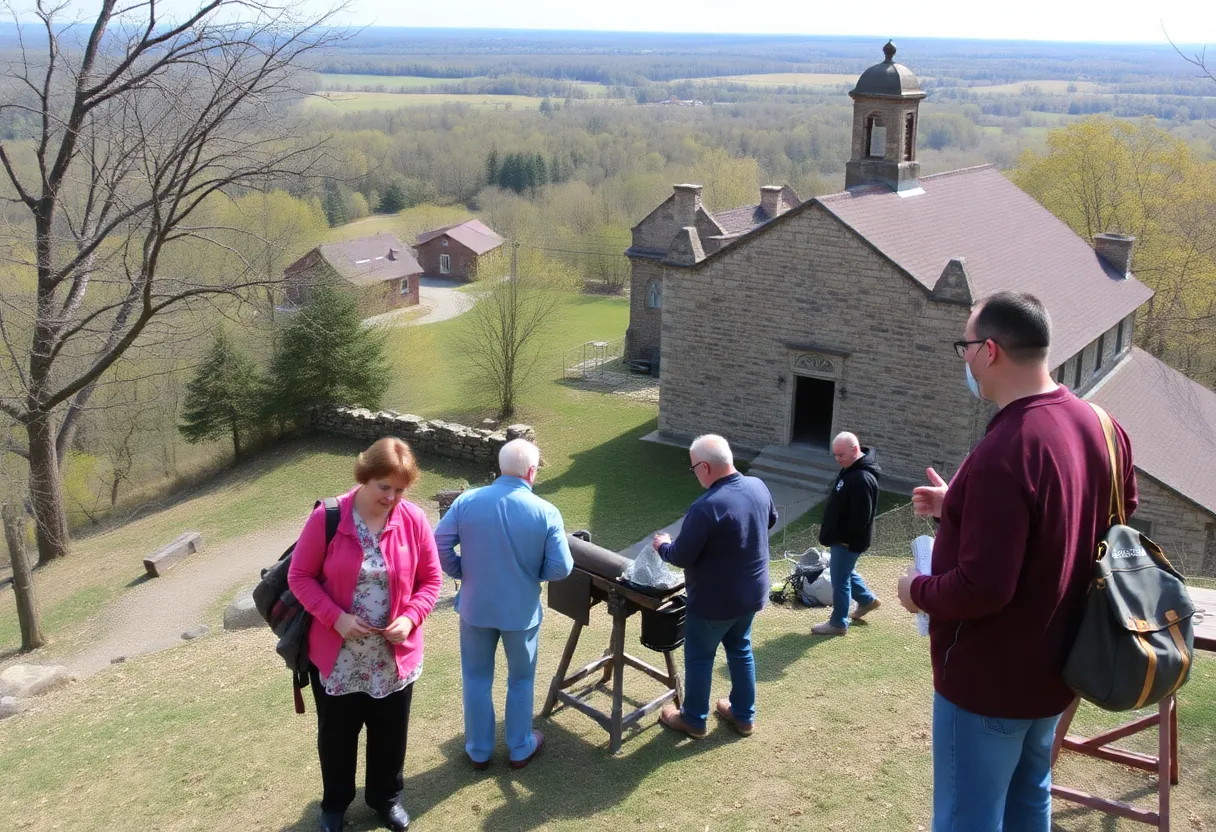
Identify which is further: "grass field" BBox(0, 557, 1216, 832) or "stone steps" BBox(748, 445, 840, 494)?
"stone steps" BBox(748, 445, 840, 494)

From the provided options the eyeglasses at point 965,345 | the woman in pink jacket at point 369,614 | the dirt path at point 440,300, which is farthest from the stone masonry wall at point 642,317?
the eyeglasses at point 965,345

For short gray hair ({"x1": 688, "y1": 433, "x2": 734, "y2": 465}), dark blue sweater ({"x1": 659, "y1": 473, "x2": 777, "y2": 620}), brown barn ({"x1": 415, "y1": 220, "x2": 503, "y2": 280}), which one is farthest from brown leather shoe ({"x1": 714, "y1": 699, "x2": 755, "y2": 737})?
brown barn ({"x1": 415, "y1": 220, "x2": 503, "y2": 280})

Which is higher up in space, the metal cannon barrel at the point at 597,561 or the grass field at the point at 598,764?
the metal cannon barrel at the point at 597,561

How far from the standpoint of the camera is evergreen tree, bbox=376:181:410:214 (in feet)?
283

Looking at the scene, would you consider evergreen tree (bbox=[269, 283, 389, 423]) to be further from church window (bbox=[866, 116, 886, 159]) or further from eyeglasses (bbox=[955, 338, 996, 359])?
eyeglasses (bbox=[955, 338, 996, 359])

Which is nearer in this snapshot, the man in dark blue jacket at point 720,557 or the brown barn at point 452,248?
the man in dark blue jacket at point 720,557

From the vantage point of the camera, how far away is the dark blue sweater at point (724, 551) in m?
5.96

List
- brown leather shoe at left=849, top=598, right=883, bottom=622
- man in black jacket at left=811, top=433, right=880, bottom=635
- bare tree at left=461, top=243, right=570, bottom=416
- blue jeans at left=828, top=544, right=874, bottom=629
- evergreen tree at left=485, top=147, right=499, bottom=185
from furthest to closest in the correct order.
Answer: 1. evergreen tree at left=485, top=147, right=499, bottom=185
2. bare tree at left=461, top=243, right=570, bottom=416
3. brown leather shoe at left=849, top=598, right=883, bottom=622
4. blue jeans at left=828, top=544, right=874, bottom=629
5. man in black jacket at left=811, top=433, right=880, bottom=635

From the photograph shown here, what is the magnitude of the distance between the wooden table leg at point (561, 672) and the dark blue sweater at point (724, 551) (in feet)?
3.27

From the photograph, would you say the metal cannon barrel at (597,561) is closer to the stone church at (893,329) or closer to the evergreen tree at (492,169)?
the stone church at (893,329)

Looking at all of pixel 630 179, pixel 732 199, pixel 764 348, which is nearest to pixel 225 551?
pixel 764 348

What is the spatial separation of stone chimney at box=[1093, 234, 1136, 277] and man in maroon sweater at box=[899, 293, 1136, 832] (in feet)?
85.3

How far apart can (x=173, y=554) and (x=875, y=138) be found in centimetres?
1823

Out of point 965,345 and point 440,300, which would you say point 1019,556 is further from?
point 440,300
